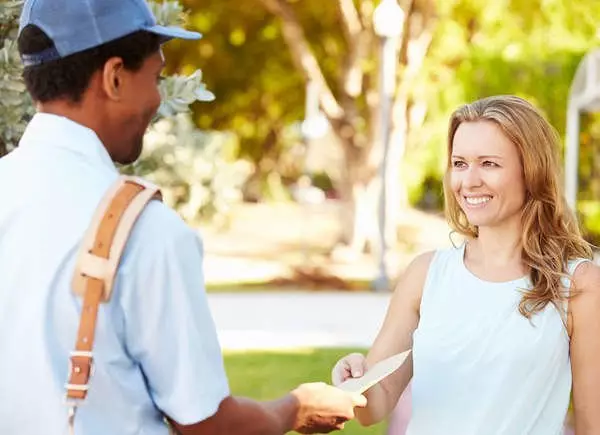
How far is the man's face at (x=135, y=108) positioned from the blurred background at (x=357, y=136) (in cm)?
709

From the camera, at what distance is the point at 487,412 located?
305 cm

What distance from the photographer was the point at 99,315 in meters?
2.18

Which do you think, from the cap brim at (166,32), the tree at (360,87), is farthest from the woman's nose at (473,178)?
the tree at (360,87)

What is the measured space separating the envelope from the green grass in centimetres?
521

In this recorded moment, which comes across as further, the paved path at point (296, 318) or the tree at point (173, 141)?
the paved path at point (296, 318)

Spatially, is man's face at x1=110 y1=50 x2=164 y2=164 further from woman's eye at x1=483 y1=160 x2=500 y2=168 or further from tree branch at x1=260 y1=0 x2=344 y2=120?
tree branch at x1=260 y1=0 x2=344 y2=120

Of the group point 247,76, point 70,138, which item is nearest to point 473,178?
point 70,138

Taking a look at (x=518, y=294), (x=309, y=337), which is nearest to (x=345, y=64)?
(x=309, y=337)

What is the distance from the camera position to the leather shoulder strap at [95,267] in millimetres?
2158

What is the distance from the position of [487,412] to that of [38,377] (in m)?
1.23

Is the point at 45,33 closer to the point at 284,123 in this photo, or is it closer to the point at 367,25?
the point at 367,25

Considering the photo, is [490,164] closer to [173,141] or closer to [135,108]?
[135,108]

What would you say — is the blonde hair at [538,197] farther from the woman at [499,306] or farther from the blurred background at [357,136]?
the blurred background at [357,136]

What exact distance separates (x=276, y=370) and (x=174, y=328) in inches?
317
